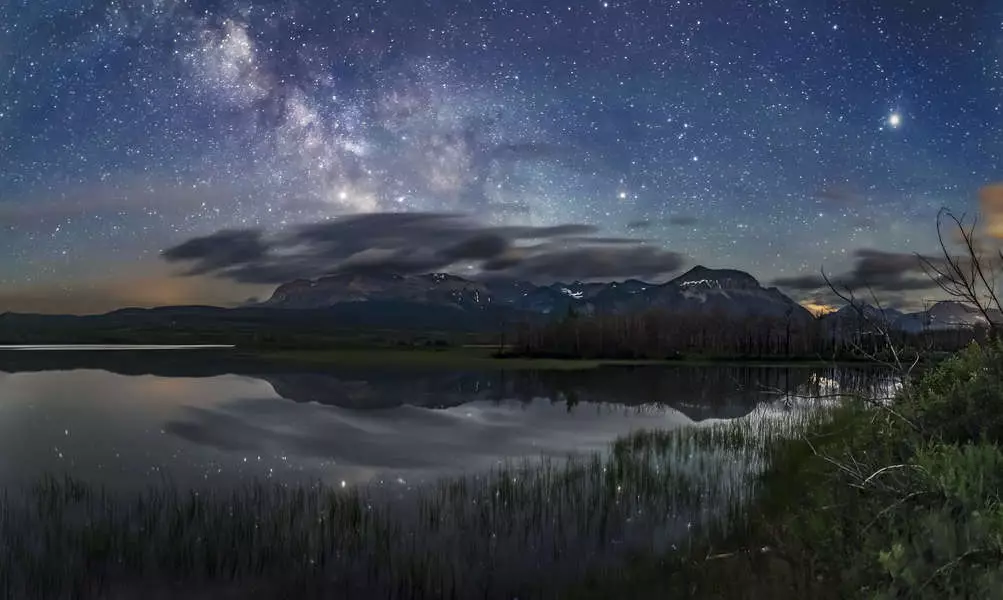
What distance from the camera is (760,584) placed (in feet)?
33.7

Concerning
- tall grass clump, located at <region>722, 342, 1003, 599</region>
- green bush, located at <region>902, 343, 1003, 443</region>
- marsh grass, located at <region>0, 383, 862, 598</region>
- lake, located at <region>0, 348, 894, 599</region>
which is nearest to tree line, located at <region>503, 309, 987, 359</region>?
lake, located at <region>0, 348, 894, 599</region>

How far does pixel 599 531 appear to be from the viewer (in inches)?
605

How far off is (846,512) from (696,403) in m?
38.6

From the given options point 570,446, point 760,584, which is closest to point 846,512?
point 760,584

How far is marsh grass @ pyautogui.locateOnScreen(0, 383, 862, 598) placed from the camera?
1205 centimetres

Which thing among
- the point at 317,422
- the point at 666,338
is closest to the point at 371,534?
the point at 317,422

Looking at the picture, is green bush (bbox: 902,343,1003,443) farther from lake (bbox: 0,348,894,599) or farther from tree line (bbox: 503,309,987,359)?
tree line (bbox: 503,309,987,359)

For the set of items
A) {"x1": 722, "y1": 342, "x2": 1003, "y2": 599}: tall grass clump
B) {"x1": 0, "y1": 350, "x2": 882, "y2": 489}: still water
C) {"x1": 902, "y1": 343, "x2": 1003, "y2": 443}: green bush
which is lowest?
{"x1": 0, "y1": 350, "x2": 882, "y2": 489}: still water

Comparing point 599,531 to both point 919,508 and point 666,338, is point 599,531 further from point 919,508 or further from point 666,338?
point 666,338

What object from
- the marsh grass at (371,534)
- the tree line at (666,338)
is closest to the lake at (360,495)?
the marsh grass at (371,534)

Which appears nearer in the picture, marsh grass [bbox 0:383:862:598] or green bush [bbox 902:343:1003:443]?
green bush [bbox 902:343:1003:443]

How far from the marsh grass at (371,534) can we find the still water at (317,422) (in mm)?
2815

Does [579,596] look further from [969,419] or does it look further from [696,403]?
[696,403]

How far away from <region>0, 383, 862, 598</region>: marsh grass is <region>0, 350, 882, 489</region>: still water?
9.23 feet
